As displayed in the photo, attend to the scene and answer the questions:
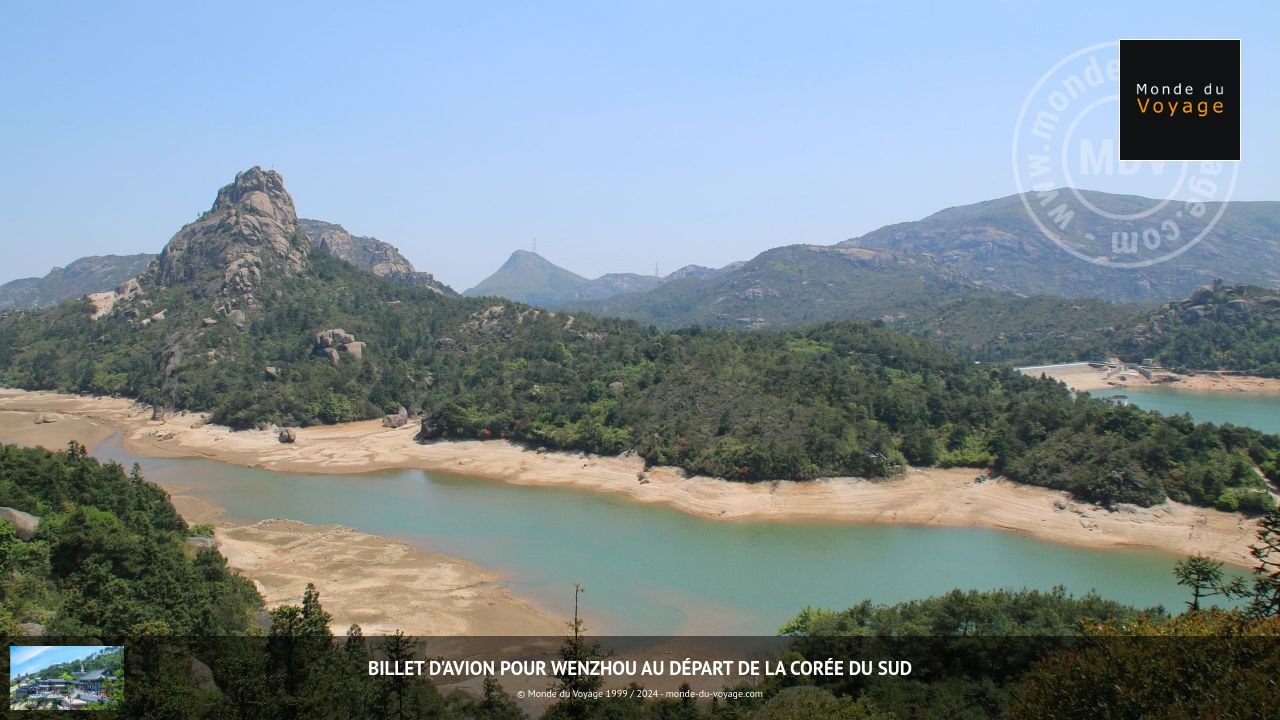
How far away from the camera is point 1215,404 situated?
77.2 metres

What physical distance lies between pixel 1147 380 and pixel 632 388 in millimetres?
73555

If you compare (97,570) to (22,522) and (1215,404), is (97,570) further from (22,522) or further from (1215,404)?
Result: (1215,404)

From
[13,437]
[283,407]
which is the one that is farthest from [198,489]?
[13,437]

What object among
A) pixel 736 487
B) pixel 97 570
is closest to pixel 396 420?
pixel 736 487

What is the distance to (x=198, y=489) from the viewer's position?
164 ft

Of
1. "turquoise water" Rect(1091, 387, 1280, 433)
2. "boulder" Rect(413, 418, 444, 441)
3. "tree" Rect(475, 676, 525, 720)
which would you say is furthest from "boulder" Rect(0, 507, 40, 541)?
"turquoise water" Rect(1091, 387, 1280, 433)

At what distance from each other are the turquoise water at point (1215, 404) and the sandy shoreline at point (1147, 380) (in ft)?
5.76

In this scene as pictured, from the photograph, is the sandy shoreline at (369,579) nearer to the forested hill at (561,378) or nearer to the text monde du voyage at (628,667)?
the text monde du voyage at (628,667)

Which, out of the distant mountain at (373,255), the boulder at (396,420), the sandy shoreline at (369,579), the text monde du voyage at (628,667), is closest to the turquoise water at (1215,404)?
the text monde du voyage at (628,667)

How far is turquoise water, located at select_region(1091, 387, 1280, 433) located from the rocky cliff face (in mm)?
106850

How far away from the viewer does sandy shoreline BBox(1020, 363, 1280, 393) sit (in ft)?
277

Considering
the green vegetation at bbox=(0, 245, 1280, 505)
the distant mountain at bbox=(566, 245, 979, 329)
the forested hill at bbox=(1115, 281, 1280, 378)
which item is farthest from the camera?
the distant mountain at bbox=(566, 245, 979, 329)

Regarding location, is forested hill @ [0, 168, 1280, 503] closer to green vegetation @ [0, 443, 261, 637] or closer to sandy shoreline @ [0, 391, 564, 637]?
sandy shoreline @ [0, 391, 564, 637]

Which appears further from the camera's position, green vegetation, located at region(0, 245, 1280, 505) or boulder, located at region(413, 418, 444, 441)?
boulder, located at region(413, 418, 444, 441)
